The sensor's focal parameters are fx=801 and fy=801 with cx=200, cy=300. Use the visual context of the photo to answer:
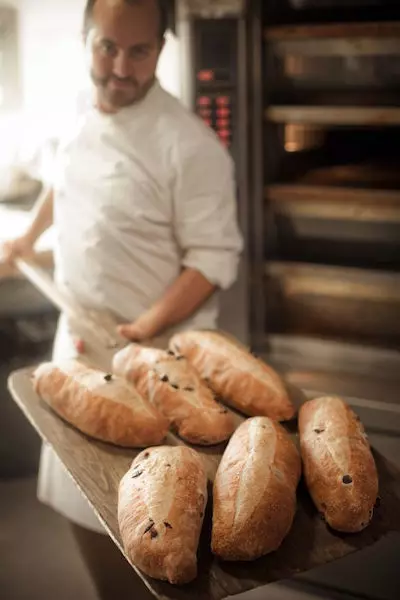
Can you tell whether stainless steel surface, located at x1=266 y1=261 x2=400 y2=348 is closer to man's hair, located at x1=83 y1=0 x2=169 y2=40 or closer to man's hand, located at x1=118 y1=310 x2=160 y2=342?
man's hand, located at x1=118 y1=310 x2=160 y2=342

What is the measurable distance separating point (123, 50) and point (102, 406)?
2.02ft

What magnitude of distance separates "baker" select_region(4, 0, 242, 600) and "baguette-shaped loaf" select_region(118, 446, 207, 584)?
0.48 meters

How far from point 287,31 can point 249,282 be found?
551 mm

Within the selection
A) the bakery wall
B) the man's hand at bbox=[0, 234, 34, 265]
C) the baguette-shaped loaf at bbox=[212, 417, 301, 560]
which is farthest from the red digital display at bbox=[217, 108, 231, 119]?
the baguette-shaped loaf at bbox=[212, 417, 301, 560]

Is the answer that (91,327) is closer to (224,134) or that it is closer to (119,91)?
(119,91)

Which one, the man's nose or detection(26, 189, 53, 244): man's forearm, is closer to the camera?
the man's nose

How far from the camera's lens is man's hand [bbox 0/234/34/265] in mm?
1579

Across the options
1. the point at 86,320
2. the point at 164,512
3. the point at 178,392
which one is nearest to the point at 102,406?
the point at 178,392

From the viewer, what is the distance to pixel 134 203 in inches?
53.6

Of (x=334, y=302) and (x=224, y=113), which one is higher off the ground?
(x=224, y=113)

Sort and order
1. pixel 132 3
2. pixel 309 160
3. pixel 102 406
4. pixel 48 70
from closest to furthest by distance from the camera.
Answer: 1. pixel 102 406
2. pixel 132 3
3. pixel 48 70
4. pixel 309 160

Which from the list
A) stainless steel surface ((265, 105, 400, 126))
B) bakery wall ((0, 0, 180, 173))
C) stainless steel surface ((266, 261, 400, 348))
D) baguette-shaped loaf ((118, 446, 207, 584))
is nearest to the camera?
baguette-shaped loaf ((118, 446, 207, 584))

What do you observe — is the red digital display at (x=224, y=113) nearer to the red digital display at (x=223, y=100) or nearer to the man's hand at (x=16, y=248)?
the red digital display at (x=223, y=100)

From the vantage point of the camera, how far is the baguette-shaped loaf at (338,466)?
34.3 inches
